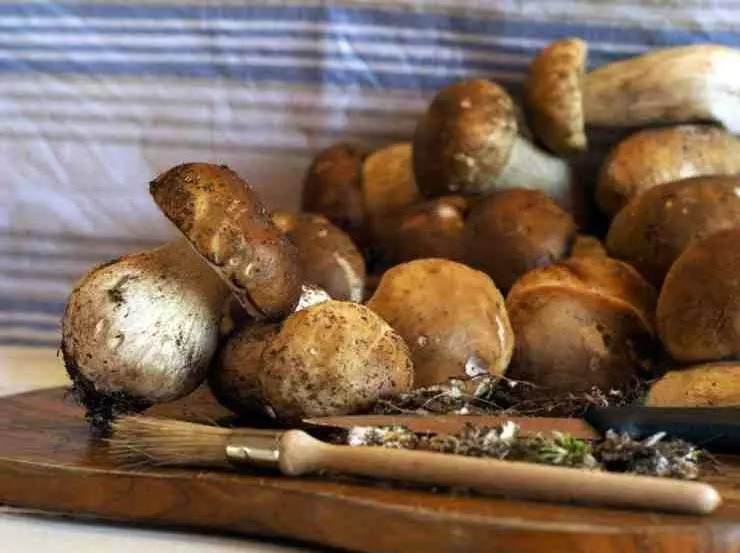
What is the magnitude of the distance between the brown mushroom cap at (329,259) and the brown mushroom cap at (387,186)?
0.52ft

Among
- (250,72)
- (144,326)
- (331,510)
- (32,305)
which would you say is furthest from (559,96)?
(32,305)

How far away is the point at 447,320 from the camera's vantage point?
0.93 m

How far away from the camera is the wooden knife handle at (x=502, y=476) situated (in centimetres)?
64

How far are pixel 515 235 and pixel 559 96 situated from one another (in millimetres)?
185

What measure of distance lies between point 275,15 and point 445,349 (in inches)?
26.0

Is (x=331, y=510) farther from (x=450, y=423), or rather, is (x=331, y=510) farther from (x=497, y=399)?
(x=497, y=399)

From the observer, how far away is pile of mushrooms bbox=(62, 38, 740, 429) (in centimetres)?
86

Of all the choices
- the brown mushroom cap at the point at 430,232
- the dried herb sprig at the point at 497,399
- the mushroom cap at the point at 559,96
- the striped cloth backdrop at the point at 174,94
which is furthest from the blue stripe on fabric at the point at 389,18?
the dried herb sprig at the point at 497,399

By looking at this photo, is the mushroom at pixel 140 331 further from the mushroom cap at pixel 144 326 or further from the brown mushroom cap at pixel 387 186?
the brown mushroom cap at pixel 387 186

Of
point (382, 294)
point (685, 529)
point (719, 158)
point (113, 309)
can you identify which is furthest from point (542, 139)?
point (685, 529)

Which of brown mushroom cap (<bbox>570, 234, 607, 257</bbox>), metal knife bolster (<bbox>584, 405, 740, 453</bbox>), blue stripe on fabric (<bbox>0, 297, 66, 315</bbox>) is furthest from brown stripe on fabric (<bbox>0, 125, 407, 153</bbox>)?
metal knife bolster (<bbox>584, 405, 740, 453</bbox>)

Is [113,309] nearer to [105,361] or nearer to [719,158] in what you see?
[105,361]

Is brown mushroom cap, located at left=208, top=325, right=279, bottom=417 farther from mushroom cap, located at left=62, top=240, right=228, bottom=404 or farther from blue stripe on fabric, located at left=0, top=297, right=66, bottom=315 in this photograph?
blue stripe on fabric, located at left=0, top=297, right=66, bottom=315

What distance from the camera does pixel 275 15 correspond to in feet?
4.61
